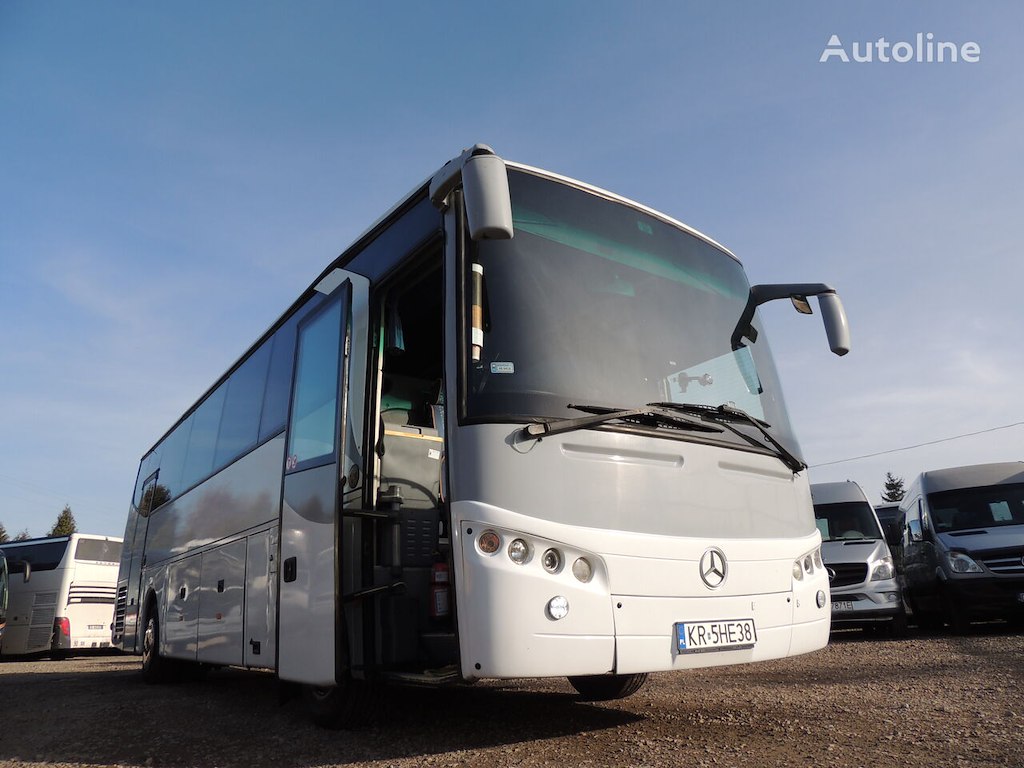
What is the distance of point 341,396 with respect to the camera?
5.49m

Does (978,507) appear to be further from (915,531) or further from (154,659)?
(154,659)

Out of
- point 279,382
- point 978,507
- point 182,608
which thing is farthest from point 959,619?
point 182,608

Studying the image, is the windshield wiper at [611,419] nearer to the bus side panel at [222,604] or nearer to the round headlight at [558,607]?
the round headlight at [558,607]

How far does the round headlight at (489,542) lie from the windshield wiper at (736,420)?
1.21 m

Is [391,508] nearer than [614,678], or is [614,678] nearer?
[391,508]

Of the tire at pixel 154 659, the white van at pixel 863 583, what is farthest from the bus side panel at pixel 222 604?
the white van at pixel 863 583

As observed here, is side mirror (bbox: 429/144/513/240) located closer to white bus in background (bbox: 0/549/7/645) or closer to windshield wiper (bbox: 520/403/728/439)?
windshield wiper (bbox: 520/403/728/439)

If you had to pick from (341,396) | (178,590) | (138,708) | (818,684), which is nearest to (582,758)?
(341,396)

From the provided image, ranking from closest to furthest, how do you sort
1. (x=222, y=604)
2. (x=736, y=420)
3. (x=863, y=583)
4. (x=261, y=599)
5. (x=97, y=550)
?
(x=736, y=420) < (x=261, y=599) < (x=222, y=604) < (x=863, y=583) < (x=97, y=550)

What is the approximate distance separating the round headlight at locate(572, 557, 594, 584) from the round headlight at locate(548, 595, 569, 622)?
16cm

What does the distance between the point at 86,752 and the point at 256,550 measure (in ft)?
5.93

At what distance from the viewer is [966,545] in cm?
1140

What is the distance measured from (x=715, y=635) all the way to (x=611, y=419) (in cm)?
128

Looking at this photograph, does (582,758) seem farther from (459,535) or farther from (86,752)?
(86,752)
